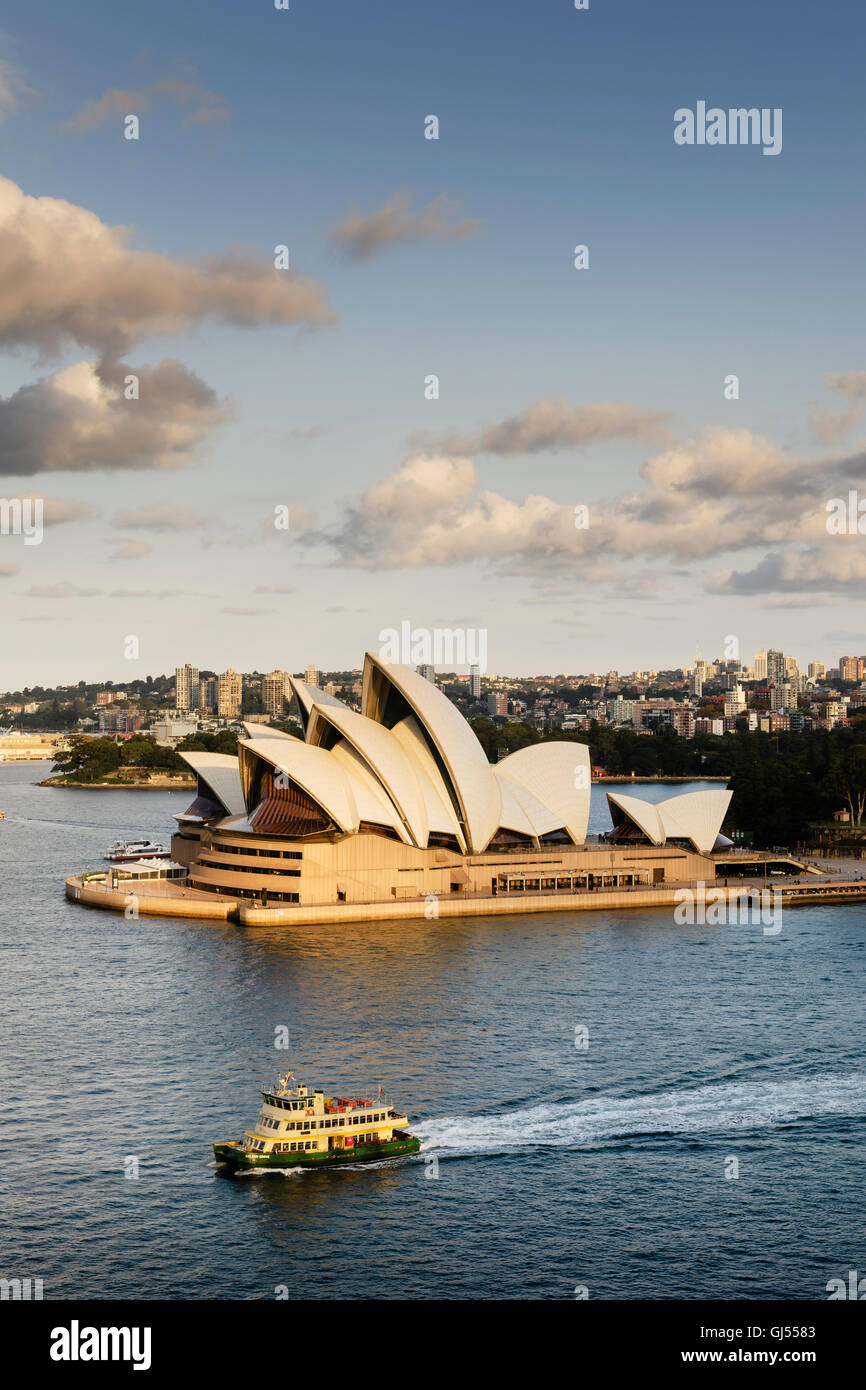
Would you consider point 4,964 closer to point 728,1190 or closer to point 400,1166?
point 400,1166

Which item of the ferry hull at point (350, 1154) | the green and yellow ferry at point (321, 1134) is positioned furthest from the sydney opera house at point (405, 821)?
the ferry hull at point (350, 1154)

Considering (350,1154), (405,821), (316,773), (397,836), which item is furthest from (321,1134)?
(405,821)

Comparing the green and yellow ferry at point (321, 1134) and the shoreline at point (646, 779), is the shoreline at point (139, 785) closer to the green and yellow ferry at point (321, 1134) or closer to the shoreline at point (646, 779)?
the shoreline at point (646, 779)

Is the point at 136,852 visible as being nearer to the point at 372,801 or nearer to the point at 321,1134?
the point at 372,801
